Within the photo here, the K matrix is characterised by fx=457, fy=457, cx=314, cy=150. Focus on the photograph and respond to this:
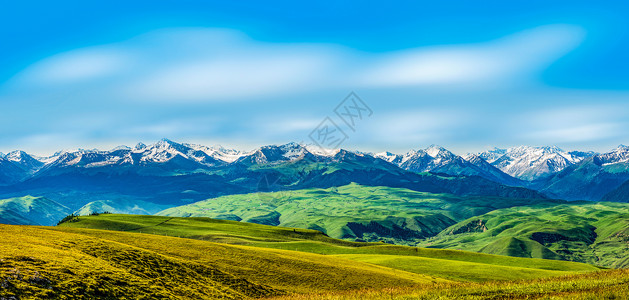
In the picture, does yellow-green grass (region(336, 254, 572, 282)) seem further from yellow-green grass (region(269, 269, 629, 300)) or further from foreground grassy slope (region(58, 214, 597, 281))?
yellow-green grass (region(269, 269, 629, 300))

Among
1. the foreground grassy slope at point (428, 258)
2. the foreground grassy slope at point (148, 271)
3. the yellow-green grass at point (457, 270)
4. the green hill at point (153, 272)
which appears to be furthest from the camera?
the foreground grassy slope at point (428, 258)

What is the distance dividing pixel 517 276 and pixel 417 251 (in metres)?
65.4

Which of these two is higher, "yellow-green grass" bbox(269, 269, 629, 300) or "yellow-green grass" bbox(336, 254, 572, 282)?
"yellow-green grass" bbox(269, 269, 629, 300)

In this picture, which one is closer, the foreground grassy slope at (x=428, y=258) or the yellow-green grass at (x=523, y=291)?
the yellow-green grass at (x=523, y=291)

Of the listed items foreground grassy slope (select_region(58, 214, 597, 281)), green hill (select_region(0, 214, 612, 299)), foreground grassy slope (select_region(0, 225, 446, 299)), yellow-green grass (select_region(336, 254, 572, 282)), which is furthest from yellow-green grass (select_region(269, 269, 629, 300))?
foreground grassy slope (select_region(58, 214, 597, 281))

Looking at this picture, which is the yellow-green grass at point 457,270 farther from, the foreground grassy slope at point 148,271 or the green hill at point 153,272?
the green hill at point 153,272

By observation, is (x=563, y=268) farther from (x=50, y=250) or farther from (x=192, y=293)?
(x=50, y=250)

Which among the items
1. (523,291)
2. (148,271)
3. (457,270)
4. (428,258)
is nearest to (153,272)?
(148,271)

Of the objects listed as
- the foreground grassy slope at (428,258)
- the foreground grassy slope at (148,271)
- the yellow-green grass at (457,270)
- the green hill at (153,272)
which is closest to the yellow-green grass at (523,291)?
the green hill at (153,272)

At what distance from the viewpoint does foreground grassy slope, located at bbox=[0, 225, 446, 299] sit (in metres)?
39.3

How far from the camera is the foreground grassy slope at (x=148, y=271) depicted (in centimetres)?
3931

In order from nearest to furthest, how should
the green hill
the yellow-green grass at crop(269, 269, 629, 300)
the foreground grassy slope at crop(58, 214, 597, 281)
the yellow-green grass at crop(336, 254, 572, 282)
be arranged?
1. the yellow-green grass at crop(269, 269, 629, 300)
2. the green hill
3. the yellow-green grass at crop(336, 254, 572, 282)
4. the foreground grassy slope at crop(58, 214, 597, 281)

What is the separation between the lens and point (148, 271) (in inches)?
2087

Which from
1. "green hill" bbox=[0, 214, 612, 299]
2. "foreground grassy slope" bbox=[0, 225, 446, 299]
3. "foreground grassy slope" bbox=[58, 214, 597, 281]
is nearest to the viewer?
"foreground grassy slope" bbox=[0, 225, 446, 299]
